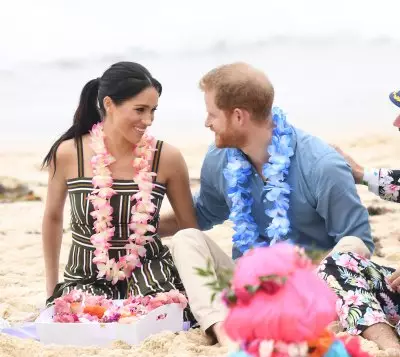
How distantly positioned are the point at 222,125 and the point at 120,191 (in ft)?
1.85

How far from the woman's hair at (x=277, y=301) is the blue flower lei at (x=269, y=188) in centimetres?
176

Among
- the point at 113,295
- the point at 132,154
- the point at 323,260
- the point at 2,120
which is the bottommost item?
the point at 2,120

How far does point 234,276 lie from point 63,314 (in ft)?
5.98

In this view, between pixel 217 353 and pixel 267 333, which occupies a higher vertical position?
pixel 267 333

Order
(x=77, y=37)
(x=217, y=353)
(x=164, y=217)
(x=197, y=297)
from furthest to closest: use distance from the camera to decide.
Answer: (x=77, y=37)
(x=164, y=217)
(x=197, y=297)
(x=217, y=353)

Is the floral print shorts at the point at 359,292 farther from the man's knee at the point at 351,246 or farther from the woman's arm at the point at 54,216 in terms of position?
the woman's arm at the point at 54,216

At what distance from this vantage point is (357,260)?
3.23 meters

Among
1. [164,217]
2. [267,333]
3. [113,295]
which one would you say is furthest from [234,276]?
[164,217]

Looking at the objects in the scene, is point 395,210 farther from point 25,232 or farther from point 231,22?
point 231,22

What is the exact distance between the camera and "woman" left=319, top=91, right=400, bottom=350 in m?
3.04

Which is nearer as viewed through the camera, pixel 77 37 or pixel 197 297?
pixel 197 297

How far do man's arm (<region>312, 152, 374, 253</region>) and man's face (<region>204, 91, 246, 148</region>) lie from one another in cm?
36

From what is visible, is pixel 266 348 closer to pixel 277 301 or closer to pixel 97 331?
pixel 277 301

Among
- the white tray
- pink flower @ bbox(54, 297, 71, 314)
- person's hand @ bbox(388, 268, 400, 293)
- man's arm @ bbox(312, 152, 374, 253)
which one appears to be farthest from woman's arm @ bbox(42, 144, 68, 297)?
person's hand @ bbox(388, 268, 400, 293)
